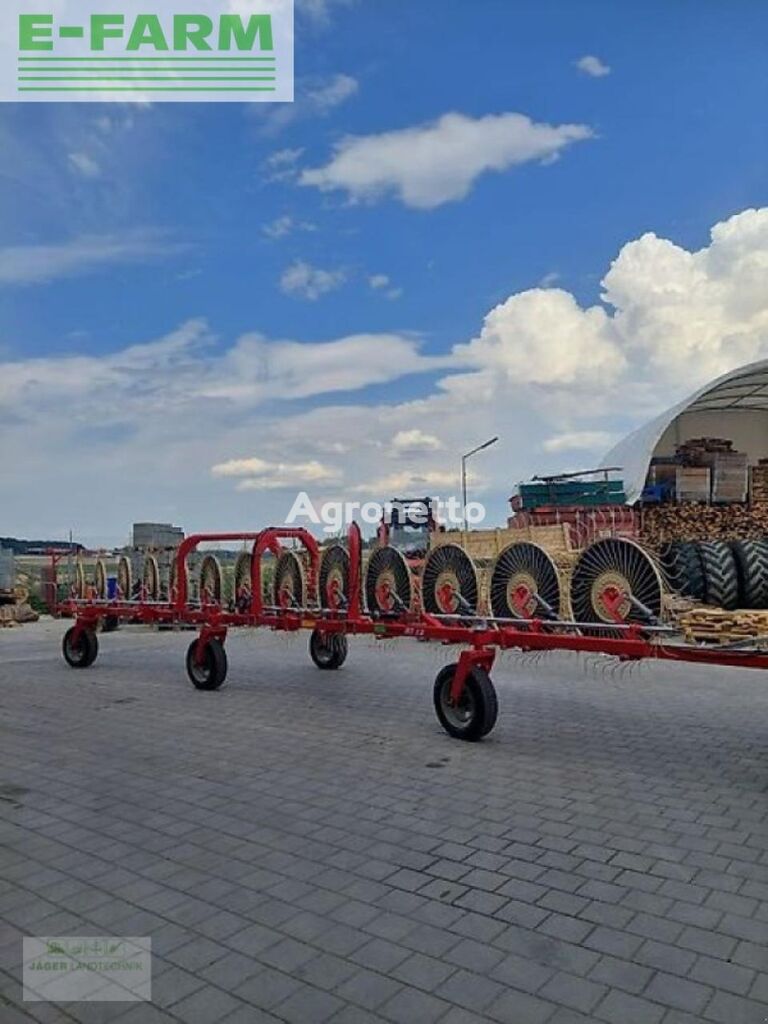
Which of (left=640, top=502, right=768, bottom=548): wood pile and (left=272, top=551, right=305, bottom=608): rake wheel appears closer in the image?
(left=272, top=551, right=305, bottom=608): rake wheel

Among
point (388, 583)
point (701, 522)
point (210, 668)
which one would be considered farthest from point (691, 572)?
point (701, 522)

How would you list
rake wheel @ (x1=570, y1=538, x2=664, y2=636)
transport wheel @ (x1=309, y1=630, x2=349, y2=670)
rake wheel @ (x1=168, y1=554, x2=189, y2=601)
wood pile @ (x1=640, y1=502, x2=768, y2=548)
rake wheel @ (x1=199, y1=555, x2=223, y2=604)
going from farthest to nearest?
wood pile @ (x1=640, y1=502, x2=768, y2=548) → transport wheel @ (x1=309, y1=630, x2=349, y2=670) → rake wheel @ (x1=199, y1=555, x2=223, y2=604) → rake wheel @ (x1=168, y1=554, x2=189, y2=601) → rake wheel @ (x1=570, y1=538, x2=664, y2=636)

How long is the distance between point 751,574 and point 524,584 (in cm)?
425

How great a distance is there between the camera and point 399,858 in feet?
12.9

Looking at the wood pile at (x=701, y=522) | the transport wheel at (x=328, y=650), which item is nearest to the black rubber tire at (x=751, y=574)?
the transport wheel at (x=328, y=650)

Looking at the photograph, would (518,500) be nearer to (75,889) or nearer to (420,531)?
(420,531)

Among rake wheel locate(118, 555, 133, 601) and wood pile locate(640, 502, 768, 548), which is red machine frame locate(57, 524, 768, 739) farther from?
wood pile locate(640, 502, 768, 548)

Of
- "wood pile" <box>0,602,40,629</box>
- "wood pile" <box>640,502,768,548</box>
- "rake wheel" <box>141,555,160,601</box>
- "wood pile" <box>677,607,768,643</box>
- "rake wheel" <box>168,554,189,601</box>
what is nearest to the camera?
"wood pile" <box>677,607,768,643</box>

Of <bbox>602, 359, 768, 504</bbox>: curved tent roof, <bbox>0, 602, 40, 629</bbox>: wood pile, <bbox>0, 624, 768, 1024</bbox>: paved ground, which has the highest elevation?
<bbox>602, 359, 768, 504</bbox>: curved tent roof

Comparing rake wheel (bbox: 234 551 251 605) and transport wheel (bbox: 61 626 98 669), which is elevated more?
rake wheel (bbox: 234 551 251 605)

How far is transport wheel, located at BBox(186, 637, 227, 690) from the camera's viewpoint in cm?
862

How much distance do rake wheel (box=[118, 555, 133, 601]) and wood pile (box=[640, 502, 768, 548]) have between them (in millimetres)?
11309

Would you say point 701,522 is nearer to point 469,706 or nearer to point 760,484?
point 760,484

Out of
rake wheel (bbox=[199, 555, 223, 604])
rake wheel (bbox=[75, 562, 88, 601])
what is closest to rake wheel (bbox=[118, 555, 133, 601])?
rake wheel (bbox=[75, 562, 88, 601])
